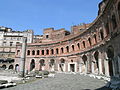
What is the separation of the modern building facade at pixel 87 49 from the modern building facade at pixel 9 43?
8.22 m

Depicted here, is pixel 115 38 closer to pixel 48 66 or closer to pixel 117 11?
pixel 117 11

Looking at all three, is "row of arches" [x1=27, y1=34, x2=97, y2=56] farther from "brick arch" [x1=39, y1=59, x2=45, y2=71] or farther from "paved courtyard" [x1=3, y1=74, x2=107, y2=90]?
"paved courtyard" [x1=3, y1=74, x2=107, y2=90]

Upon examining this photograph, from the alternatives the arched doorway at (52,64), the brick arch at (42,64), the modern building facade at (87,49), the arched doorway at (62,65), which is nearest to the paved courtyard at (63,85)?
the modern building facade at (87,49)

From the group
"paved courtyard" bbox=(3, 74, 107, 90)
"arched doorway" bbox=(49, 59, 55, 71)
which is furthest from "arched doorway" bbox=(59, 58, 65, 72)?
"paved courtyard" bbox=(3, 74, 107, 90)

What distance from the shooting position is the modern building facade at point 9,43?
137 ft

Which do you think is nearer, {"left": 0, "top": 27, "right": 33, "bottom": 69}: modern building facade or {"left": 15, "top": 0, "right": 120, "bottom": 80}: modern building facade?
{"left": 15, "top": 0, "right": 120, "bottom": 80}: modern building facade

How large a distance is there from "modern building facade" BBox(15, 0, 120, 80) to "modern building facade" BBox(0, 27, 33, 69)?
27.0 ft

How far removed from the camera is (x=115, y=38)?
39.4 feet

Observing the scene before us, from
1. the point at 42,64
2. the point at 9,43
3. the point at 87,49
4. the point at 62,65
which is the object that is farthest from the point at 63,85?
the point at 9,43

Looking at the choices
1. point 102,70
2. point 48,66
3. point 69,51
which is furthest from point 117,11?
point 48,66

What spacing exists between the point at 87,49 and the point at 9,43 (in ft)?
121

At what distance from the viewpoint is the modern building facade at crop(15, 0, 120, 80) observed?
12.7m

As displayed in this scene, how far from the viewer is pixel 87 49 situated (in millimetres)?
21750

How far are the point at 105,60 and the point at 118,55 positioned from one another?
12.4 ft
